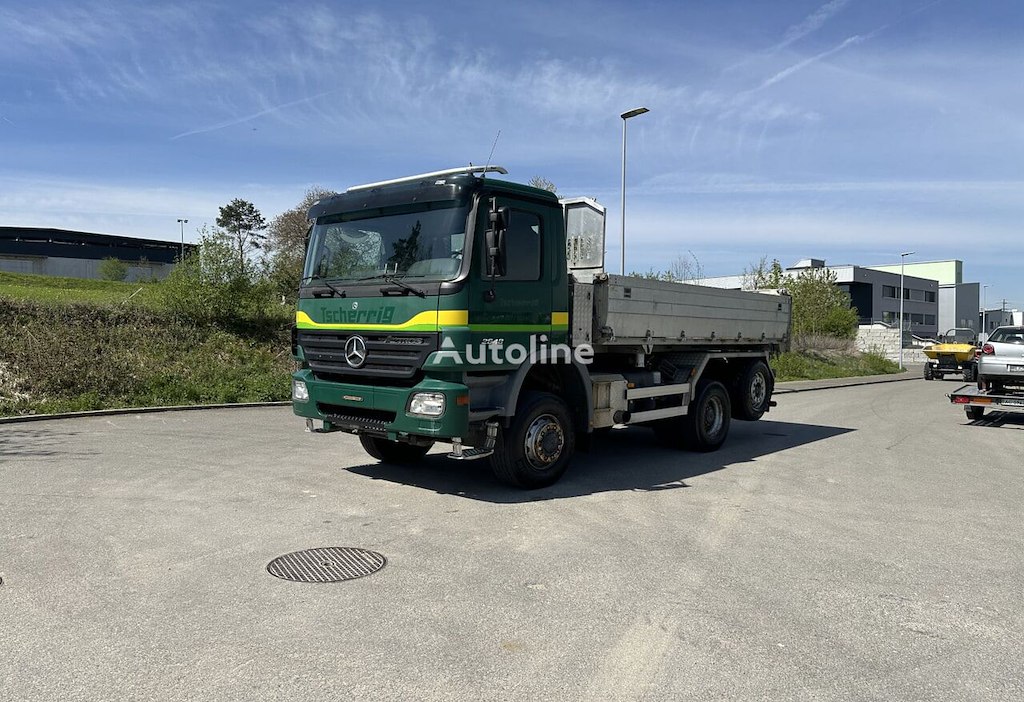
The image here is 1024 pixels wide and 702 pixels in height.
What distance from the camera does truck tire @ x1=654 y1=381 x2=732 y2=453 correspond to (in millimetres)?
10250

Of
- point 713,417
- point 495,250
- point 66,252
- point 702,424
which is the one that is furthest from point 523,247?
point 66,252

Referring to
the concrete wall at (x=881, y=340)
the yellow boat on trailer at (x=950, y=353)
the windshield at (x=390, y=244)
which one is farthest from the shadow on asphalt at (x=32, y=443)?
the concrete wall at (x=881, y=340)

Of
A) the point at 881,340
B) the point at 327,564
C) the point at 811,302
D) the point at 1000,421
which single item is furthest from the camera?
the point at 881,340

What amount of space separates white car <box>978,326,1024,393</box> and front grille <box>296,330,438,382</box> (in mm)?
12911

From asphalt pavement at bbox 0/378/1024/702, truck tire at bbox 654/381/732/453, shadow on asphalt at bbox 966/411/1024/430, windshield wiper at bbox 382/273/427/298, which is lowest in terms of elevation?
shadow on asphalt at bbox 966/411/1024/430

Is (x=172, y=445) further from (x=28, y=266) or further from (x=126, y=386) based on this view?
(x=28, y=266)

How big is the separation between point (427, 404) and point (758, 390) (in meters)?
6.80

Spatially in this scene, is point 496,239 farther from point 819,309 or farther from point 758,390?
point 819,309

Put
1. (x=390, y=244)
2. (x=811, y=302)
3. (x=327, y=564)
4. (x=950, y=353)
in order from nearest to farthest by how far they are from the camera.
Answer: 1. (x=327, y=564)
2. (x=390, y=244)
3. (x=950, y=353)
4. (x=811, y=302)

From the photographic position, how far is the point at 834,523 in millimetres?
6664

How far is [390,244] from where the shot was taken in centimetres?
743

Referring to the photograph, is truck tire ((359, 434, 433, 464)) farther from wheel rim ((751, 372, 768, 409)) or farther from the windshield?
wheel rim ((751, 372, 768, 409))

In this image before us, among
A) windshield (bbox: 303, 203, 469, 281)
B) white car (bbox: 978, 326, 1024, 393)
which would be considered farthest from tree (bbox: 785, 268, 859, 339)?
windshield (bbox: 303, 203, 469, 281)

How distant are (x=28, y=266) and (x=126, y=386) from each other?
71.2m
